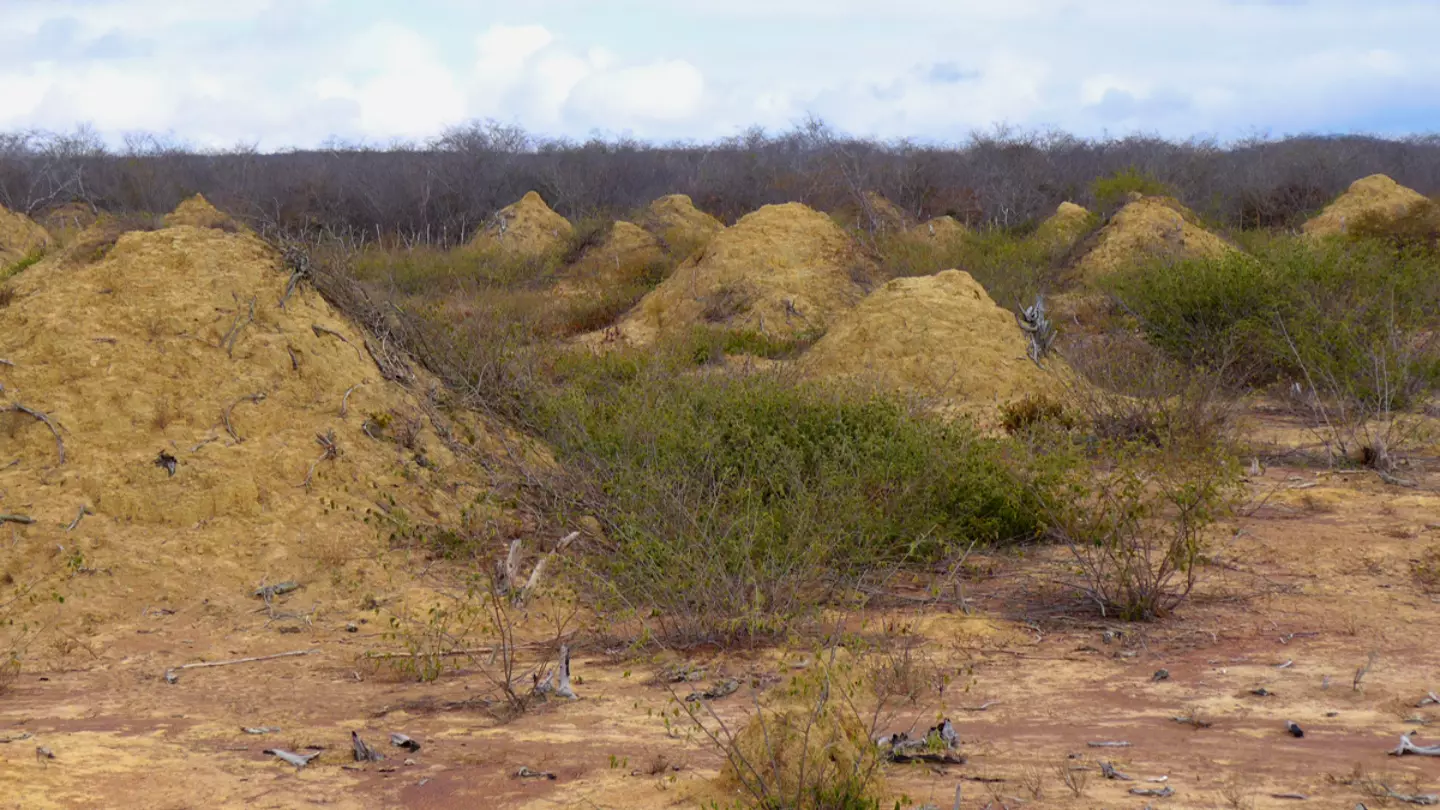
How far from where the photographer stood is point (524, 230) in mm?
22797

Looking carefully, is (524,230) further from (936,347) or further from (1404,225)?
(1404,225)

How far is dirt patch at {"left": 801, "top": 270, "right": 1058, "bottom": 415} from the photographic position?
32.3 ft

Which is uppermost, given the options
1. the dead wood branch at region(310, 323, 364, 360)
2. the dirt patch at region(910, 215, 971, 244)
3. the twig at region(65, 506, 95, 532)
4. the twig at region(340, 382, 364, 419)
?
the dirt patch at region(910, 215, 971, 244)

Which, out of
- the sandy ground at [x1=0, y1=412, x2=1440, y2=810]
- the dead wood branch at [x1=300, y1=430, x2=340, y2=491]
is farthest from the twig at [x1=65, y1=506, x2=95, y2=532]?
the dead wood branch at [x1=300, y1=430, x2=340, y2=491]

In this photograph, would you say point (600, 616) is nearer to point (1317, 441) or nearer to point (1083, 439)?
point (1083, 439)

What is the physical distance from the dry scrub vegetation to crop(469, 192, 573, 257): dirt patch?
31.3ft

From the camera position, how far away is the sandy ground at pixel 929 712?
3410 mm

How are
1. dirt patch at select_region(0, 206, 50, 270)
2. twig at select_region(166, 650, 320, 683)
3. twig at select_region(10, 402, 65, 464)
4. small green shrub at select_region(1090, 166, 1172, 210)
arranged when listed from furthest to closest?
1. small green shrub at select_region(1090, 166, 1172, 210)
2. dirt patch at select_region(0, 206, 50, 270)
3. twig at select_region(10, 402, 65, 464)
4. twig at select_region(166, 650, 320, 683)

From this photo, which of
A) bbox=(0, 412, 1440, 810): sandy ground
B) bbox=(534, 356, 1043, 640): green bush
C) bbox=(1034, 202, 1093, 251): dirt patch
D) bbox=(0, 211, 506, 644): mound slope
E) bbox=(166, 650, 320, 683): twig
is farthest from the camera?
bbox=(1034, 202, 1093, 251): dirt patch

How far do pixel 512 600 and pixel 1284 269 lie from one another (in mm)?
8365

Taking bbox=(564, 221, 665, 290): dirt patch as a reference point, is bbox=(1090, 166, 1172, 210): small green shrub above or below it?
above

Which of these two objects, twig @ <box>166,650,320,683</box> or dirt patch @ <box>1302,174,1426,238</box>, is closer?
twig @ <box>166,650,320,683</box>

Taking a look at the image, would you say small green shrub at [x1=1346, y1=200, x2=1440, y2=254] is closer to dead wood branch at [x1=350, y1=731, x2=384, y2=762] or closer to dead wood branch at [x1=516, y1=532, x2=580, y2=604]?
dead wood branch at [x1=516, y1=532, x2=580, y2=604]

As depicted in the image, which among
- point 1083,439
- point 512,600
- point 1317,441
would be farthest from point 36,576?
point 1317,441
